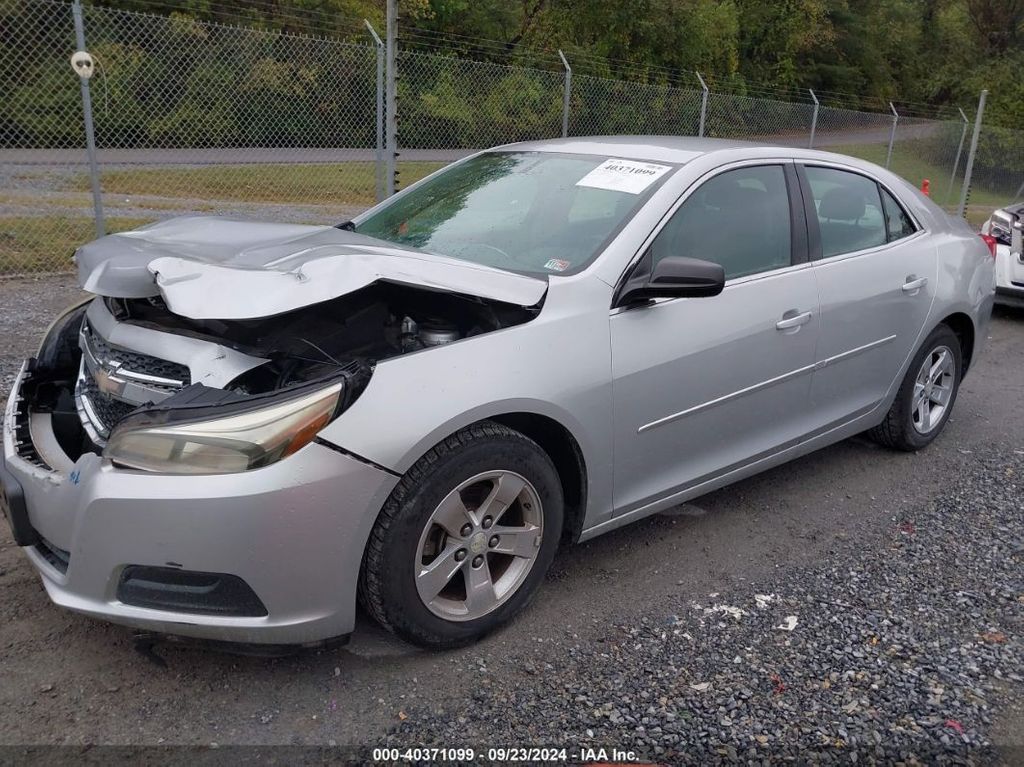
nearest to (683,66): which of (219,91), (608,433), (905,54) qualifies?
(219,91)

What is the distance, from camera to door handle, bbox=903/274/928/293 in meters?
4.36

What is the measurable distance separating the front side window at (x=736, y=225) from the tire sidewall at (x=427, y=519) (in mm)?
991

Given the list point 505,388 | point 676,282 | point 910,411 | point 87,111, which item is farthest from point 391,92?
point 505,388

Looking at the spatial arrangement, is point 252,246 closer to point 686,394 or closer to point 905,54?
point 686,394

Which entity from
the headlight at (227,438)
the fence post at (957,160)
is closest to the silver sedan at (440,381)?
the headlight at (227,438)

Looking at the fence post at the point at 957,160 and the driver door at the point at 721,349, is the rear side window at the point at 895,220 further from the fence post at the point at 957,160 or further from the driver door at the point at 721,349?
the fence post at the point at 957,160

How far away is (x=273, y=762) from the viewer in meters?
2.38

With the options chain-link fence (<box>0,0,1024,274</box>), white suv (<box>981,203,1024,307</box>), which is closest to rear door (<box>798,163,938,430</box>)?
white suv (<box>981,203,1024,307</box>)

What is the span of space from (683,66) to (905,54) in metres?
20.1

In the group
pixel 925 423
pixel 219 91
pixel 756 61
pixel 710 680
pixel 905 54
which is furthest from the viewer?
pixel 905 54

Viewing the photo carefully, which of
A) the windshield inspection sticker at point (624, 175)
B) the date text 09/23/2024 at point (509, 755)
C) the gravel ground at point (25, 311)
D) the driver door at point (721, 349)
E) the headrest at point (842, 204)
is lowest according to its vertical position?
the gravel ground at point (25, 311)

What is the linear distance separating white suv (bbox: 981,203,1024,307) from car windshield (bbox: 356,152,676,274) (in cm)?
590

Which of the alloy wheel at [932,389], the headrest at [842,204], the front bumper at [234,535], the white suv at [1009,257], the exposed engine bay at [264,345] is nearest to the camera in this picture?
the front bumper at [234,535]

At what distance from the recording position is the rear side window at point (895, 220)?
14.7 feet
